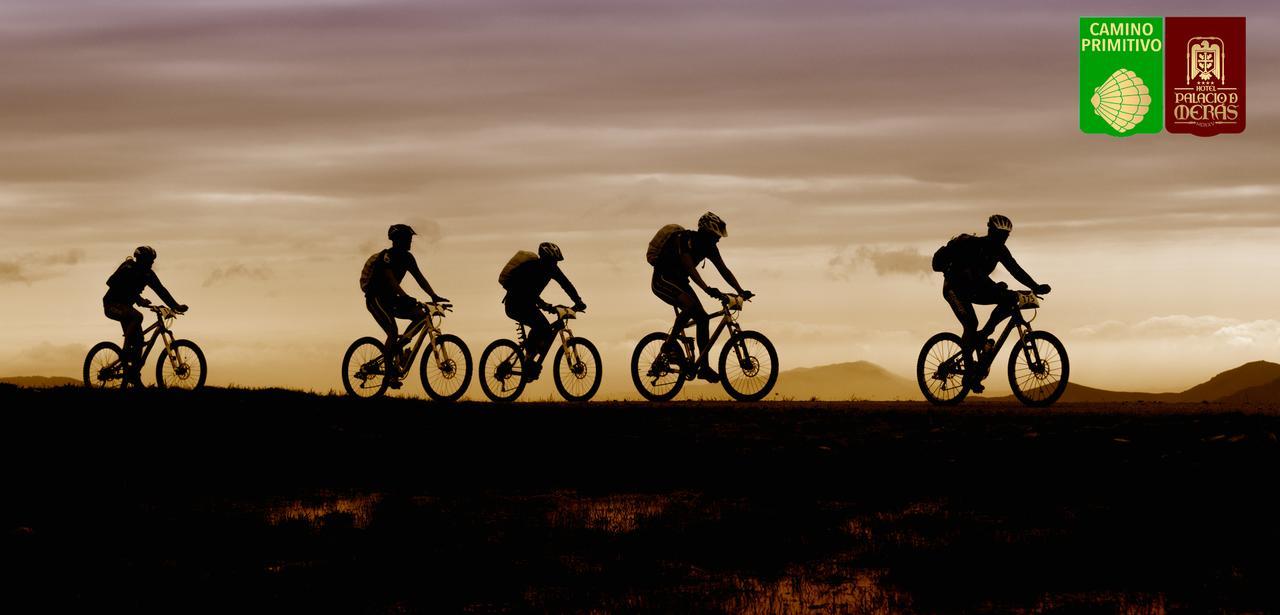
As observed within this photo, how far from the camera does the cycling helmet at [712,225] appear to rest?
2033 cm

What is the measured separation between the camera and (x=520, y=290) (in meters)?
21.0

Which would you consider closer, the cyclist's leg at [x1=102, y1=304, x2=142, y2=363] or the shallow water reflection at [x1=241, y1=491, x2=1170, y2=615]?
the shallow water reflection at [x1=241, y1=491, x2=1170, y2=615]

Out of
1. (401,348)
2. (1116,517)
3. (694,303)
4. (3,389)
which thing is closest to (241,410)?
(401,348)

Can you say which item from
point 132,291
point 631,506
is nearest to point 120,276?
point 132,291

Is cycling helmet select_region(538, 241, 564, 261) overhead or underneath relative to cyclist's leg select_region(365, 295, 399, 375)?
overhead

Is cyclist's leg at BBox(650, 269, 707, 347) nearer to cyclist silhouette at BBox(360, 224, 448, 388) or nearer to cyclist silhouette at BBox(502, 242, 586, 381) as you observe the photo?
cyclist silhouette at BBox(502, 242, 586, 381)

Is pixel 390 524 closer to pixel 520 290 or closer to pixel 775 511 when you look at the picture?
pixel 775 511

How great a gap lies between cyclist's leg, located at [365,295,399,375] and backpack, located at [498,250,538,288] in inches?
69.2

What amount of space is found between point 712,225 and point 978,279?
3.93 metres

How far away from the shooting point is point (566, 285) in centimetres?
2098

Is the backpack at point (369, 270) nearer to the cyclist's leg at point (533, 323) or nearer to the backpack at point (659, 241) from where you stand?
the cyclist's leg at point (533, 323)

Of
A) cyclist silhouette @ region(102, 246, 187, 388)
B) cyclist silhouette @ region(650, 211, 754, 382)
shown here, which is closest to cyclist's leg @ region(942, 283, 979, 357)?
cyclist silhouette @ region(650, 211, 754, 382)

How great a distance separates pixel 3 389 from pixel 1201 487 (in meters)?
17.0

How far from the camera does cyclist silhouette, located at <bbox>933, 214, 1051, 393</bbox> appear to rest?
19.5 m
